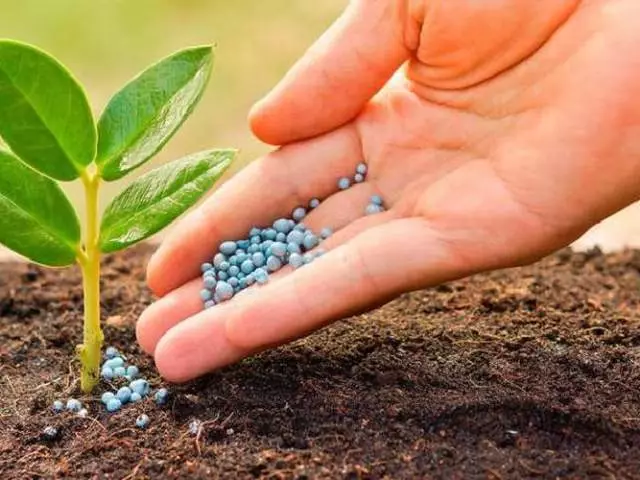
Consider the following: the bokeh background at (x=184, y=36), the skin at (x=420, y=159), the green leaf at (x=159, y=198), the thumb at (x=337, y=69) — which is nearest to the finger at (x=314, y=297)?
the skin at (x=420, y=159)

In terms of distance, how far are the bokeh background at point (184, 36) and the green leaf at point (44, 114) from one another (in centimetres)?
148

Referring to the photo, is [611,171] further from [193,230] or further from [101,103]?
[101,103]

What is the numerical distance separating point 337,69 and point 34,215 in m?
0.47

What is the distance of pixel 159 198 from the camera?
128 centimetres

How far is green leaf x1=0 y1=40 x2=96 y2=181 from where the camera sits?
3.88ft

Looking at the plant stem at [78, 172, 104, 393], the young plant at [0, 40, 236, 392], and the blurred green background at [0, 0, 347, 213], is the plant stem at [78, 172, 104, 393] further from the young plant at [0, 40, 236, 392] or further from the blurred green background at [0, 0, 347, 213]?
the blurred green background at [0, 0, 347, 213]

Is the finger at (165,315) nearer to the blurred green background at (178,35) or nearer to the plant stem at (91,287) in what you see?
the plant stem at (91,287)

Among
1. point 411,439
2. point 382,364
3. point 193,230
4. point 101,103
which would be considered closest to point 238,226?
point 193,230

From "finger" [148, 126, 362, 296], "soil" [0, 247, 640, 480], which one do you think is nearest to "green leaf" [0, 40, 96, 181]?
"finger" [148, 126, 362, 296]

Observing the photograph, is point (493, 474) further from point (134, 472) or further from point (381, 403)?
point (134, 472)

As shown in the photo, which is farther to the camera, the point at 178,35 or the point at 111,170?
the point at 178,35

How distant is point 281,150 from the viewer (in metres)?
1.50

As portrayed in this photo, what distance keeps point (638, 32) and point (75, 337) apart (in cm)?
92

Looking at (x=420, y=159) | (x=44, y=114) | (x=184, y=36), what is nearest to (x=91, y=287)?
(x=44, y=114)
